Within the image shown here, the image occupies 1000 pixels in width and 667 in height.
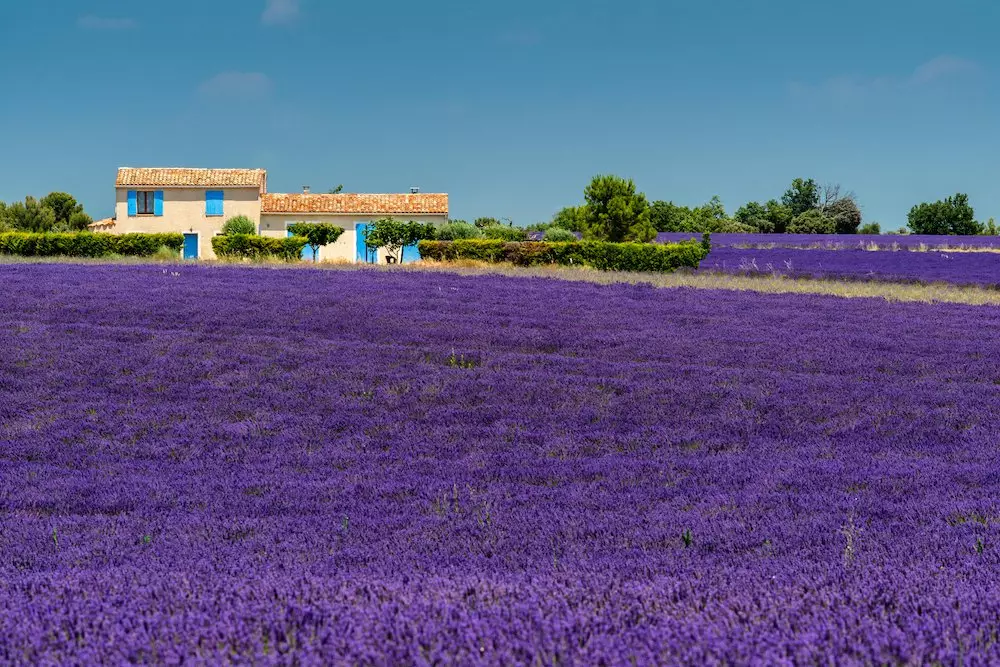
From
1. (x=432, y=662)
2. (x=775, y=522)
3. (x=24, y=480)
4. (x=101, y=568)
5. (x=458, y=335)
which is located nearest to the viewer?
(x=432, y=662)

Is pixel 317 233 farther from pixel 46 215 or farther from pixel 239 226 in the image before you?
pixel 46 215

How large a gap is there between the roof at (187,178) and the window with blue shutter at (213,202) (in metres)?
0.47

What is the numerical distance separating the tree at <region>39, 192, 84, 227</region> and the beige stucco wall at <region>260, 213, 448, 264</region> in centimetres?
2643

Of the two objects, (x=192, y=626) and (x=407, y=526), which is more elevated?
(x=192, y=626)

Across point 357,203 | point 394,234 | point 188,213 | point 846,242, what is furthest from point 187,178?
point 846,242

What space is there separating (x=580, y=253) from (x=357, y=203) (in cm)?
2492

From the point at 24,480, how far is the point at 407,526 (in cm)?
411

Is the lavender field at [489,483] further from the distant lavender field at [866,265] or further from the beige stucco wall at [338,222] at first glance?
the beige stucco wall at [338,222]

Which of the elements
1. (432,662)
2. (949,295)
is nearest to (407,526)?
(432,662)

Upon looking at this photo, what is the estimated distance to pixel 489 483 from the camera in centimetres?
781

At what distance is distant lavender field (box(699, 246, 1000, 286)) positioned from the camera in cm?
3431

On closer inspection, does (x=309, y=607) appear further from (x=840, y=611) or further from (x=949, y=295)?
(x=949, y=295)

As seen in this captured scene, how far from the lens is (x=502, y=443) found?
935 cm

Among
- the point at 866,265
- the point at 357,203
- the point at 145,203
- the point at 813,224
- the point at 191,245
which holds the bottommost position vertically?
the point at 866,265
